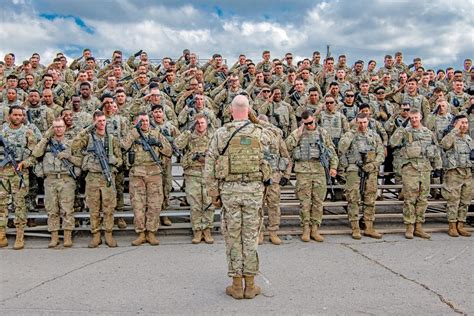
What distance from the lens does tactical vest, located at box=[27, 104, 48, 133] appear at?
26.9 feet

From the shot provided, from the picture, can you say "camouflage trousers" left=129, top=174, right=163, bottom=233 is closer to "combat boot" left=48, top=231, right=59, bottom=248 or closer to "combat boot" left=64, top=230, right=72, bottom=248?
"combat boot" left=64, top=230, right=72, bottom=248

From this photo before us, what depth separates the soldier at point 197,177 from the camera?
7070 millimetres

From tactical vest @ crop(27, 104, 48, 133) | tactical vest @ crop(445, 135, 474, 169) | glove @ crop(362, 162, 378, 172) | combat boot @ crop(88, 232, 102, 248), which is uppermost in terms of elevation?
tactical vest @ crop(27, 104, 48, 133)

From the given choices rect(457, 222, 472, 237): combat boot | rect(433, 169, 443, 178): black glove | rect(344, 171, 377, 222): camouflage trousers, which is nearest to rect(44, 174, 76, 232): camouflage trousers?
rect(344, 171, 377, 222): camouflage trousers

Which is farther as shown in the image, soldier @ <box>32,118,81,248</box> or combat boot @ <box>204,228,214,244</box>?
combat boot @ <box>204,228,214,244</box>

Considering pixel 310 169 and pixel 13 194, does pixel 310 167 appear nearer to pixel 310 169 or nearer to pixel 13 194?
pixel 310 169

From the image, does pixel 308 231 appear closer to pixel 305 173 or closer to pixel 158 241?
pixel 305 173

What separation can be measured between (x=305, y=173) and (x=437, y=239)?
2396 millimetres

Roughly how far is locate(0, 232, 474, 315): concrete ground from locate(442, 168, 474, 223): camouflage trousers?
503 millimetres

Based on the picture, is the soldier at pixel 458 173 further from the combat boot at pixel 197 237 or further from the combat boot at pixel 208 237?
the combat boot at pixel 197 237

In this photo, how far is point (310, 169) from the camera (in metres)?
7.19

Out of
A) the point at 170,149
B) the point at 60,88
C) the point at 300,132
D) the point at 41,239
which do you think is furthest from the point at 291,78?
the point at 41,239

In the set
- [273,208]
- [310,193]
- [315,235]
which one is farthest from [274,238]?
[310,193]

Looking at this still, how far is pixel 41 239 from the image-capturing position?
24.1 feet
